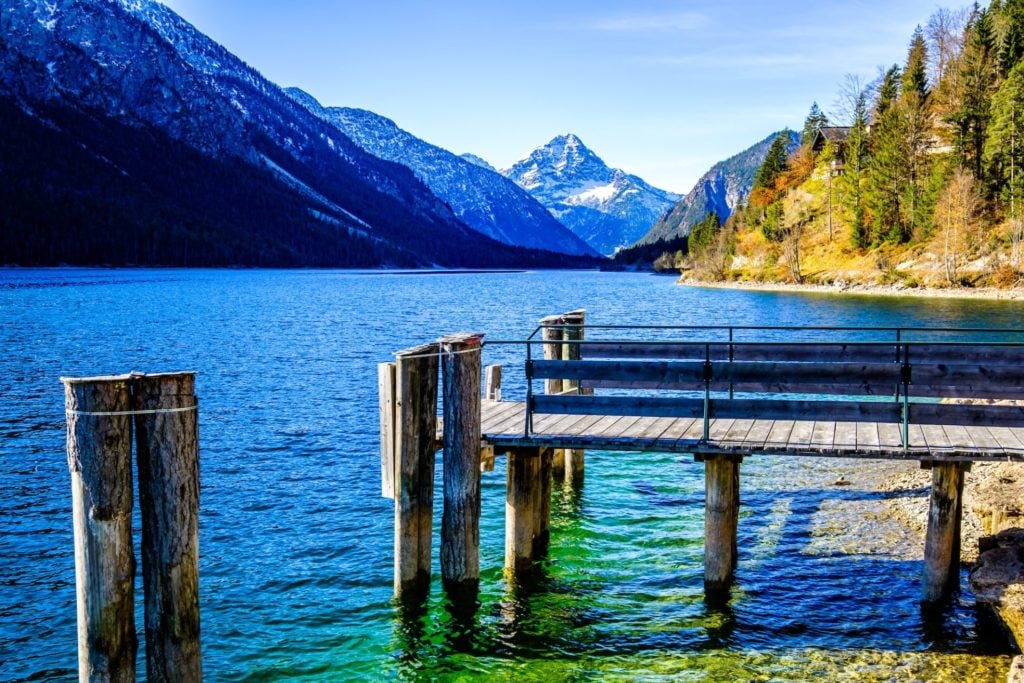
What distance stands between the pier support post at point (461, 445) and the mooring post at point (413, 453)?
0.80ft

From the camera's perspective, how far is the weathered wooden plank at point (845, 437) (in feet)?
40.7

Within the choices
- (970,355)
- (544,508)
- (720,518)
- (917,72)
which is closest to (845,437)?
(720,518)

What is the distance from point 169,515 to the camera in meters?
9.20

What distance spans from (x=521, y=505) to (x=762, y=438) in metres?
4.02

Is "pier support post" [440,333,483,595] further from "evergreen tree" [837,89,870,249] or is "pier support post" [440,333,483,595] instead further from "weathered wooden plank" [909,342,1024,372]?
"evergreen tree" [837,89,870,249]

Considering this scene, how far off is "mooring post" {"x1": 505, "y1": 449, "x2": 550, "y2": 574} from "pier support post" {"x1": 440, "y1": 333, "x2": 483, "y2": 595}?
3.88ft

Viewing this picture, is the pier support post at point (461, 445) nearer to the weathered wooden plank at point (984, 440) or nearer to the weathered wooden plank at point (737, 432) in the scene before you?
the weathered wooden plank at point (737, 432)

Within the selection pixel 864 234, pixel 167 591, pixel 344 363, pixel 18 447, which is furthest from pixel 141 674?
pixel 864 234

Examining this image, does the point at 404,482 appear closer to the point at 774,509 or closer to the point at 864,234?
the point at 774,509

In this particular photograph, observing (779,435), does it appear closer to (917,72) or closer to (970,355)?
(970,355)

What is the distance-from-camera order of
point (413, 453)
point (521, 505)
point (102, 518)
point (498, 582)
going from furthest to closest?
point (498, 582) < point (521, 505) < point (413, 453) < point (102, 518)

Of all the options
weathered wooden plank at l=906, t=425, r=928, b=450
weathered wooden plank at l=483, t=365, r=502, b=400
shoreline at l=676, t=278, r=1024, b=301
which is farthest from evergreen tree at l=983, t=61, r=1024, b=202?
weathered wooden plank at l=906, t=425, r=928, b=450

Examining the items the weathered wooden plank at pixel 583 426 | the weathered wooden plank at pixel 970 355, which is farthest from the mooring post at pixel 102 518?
the weathered wooden plank at pixel 970 355

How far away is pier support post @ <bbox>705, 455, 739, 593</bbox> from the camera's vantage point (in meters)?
13.1
